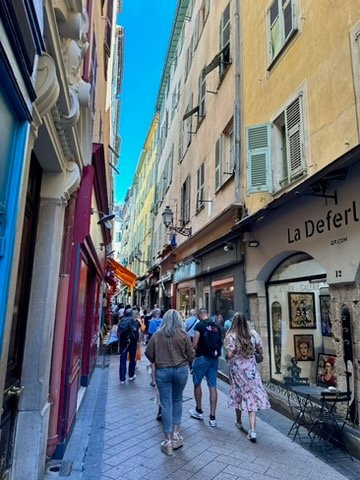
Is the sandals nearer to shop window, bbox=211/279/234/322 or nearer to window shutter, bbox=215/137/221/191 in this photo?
shop window, bbox=211/279/234/322

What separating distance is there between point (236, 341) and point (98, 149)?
4231mm

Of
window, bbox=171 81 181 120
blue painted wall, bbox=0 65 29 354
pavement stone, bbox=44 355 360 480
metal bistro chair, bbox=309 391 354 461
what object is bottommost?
pavement stone, bbox=44 355 360 480

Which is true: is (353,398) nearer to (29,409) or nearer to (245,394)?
(245,394)

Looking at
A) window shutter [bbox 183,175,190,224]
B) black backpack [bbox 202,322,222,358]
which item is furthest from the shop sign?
window shutter [bbox 183,175,190,224]

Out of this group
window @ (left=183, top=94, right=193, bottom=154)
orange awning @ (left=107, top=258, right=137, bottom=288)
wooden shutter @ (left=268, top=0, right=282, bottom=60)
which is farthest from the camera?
orange awning @ (left=107, top=258, right=137, bottom=288)

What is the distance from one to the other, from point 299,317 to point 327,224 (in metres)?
2.57

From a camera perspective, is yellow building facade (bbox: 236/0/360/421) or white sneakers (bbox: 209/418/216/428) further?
white sneakers (bbox: 209/418/216/428)

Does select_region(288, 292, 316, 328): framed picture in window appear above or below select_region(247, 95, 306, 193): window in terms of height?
below

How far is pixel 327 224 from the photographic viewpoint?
18.7 feet

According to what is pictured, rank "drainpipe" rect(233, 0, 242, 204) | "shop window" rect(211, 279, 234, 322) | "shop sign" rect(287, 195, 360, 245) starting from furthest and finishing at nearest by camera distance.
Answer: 1. "shop window" rect(211, 279, 234, 322)
2. "drainpipe" rect(233, 0, 242, 204)
3. "shop sign" rect(287, 195, 360, 245)

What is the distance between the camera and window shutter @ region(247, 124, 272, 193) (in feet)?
25.7

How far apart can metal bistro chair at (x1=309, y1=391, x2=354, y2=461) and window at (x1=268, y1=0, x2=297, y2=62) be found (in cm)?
670

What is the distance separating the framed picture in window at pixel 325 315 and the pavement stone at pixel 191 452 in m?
1.74

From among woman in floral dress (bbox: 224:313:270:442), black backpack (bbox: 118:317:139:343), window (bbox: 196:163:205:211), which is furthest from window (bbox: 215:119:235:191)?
woman in floral dress (bbox: 224:313:270:442)
